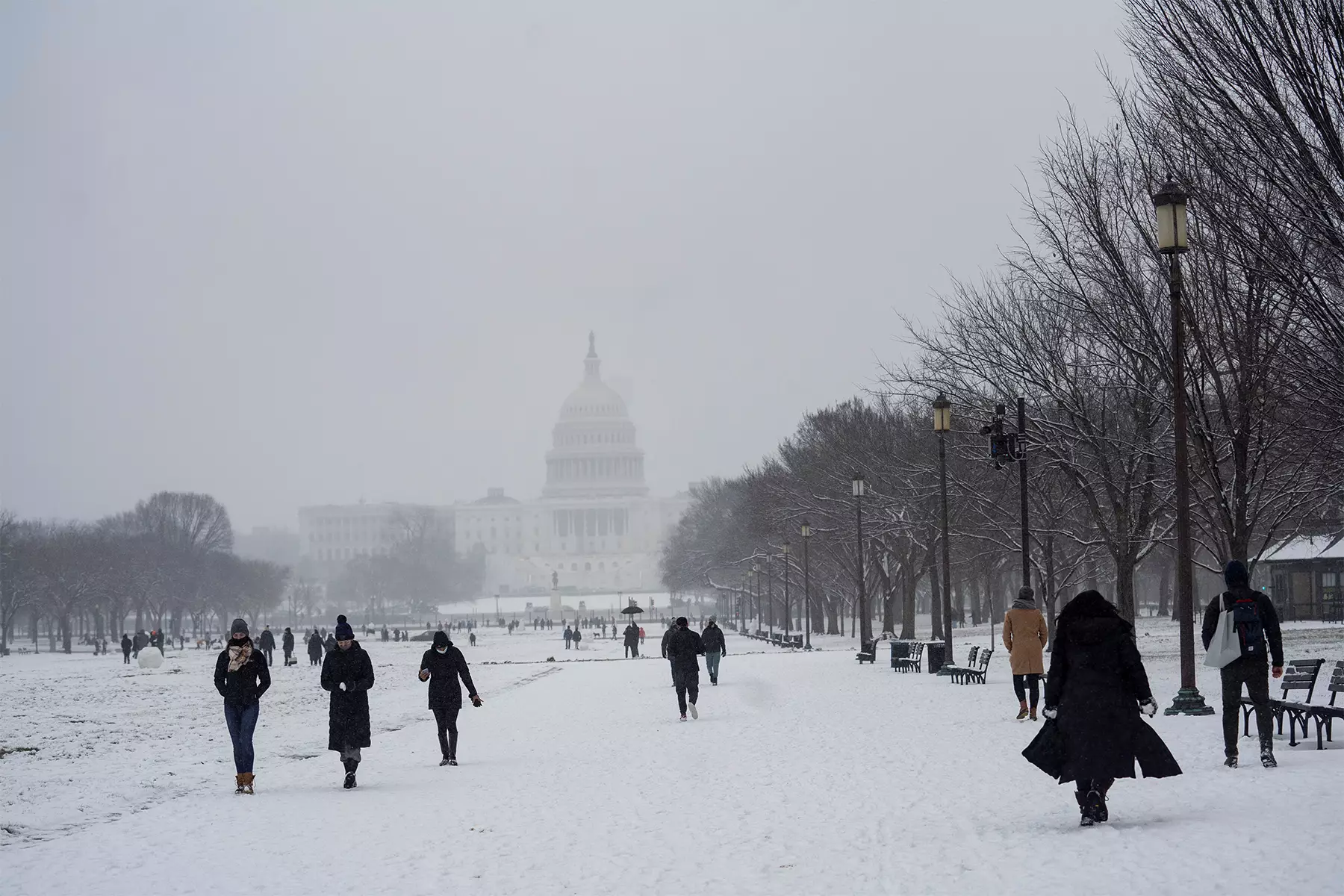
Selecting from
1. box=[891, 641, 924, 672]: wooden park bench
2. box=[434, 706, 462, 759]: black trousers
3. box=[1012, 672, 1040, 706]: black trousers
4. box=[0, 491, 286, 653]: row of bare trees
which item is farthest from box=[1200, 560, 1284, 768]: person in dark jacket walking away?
box=[0, 491, 286, 653]: row of bare trees

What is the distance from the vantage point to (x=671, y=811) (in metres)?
13.2

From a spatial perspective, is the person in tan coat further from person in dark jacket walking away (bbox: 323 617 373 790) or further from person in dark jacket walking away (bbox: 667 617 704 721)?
person in dark jacket walking away (bbox: 323 617 373 790)

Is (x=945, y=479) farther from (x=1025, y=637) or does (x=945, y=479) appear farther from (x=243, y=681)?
(x=243, y=681)

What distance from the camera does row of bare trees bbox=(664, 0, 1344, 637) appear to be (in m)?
16.2

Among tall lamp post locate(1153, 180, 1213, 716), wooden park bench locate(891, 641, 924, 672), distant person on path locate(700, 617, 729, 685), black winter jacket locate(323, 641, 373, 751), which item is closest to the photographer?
black winter jacket locate(323, 641, 373, 751)

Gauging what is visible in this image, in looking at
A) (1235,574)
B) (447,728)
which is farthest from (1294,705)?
(447,728)

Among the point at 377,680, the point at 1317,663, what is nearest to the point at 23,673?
the point at 377,680

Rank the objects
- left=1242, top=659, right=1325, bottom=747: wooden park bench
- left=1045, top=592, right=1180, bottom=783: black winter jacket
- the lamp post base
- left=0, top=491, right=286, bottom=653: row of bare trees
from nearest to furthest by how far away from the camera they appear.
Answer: left=1045, top=592, right=1180, bottom=783: black winter jacket → left=1242, top=659, right=1325, bottom=747: wooden park bench → the lamp post base → left=0, top=491, right=286, bottom=653: row of bare trees

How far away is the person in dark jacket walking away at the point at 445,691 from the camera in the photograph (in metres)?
18.0

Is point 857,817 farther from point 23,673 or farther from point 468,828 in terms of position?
point 23,673

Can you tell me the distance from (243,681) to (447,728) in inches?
122

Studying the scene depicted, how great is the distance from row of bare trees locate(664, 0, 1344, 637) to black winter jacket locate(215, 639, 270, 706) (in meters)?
10.2

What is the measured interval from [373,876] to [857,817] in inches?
148

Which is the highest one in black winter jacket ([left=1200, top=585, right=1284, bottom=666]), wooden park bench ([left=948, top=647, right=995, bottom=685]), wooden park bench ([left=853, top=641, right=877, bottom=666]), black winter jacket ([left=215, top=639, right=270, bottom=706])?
black winter jacket ([left=1200, top=585, right=1284, bottom=666])
